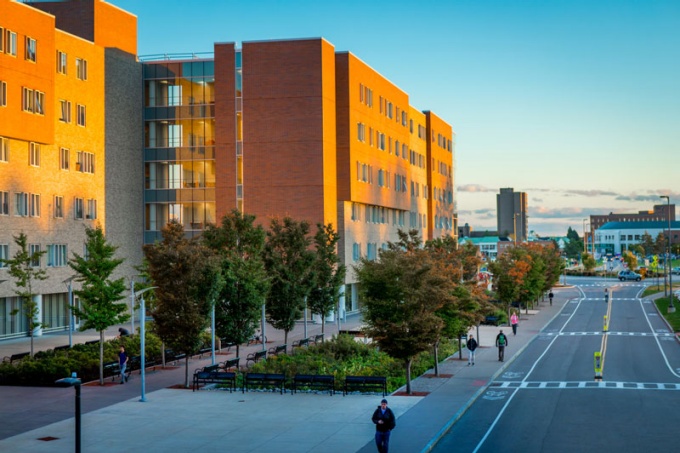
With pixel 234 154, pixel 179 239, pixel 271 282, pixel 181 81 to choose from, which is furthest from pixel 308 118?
pixel 179 239

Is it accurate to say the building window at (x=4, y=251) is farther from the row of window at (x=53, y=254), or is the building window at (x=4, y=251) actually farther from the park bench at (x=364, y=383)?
the park bench at (x=364, y=383)

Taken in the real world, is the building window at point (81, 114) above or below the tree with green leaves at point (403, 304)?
above

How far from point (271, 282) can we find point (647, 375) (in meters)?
20.7

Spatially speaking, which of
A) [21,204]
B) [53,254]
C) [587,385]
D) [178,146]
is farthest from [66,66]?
[587,385]

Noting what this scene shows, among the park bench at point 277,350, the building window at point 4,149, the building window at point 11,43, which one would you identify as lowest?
the park bench at point 277,350

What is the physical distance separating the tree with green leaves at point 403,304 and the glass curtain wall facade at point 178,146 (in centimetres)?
4444

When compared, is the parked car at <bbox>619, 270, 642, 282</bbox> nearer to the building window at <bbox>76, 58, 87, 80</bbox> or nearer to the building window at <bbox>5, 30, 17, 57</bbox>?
the building window at <bbox>76, 58, 87, 80</bbox>

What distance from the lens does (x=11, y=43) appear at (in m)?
57.0

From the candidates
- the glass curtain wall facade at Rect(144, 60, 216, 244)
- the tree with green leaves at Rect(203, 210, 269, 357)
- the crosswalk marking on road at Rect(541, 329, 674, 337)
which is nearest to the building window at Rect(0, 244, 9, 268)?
the tree with green leaves at Rect(203, 210, 269, 357)

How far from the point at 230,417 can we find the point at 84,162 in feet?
140

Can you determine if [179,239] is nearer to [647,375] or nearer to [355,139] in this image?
[647,375]

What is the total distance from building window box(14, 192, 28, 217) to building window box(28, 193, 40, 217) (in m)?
0.38

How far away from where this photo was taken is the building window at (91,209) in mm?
67625

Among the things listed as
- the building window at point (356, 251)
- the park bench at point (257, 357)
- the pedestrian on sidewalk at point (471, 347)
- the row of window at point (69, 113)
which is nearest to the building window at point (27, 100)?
the row of window at point (69, 113)
